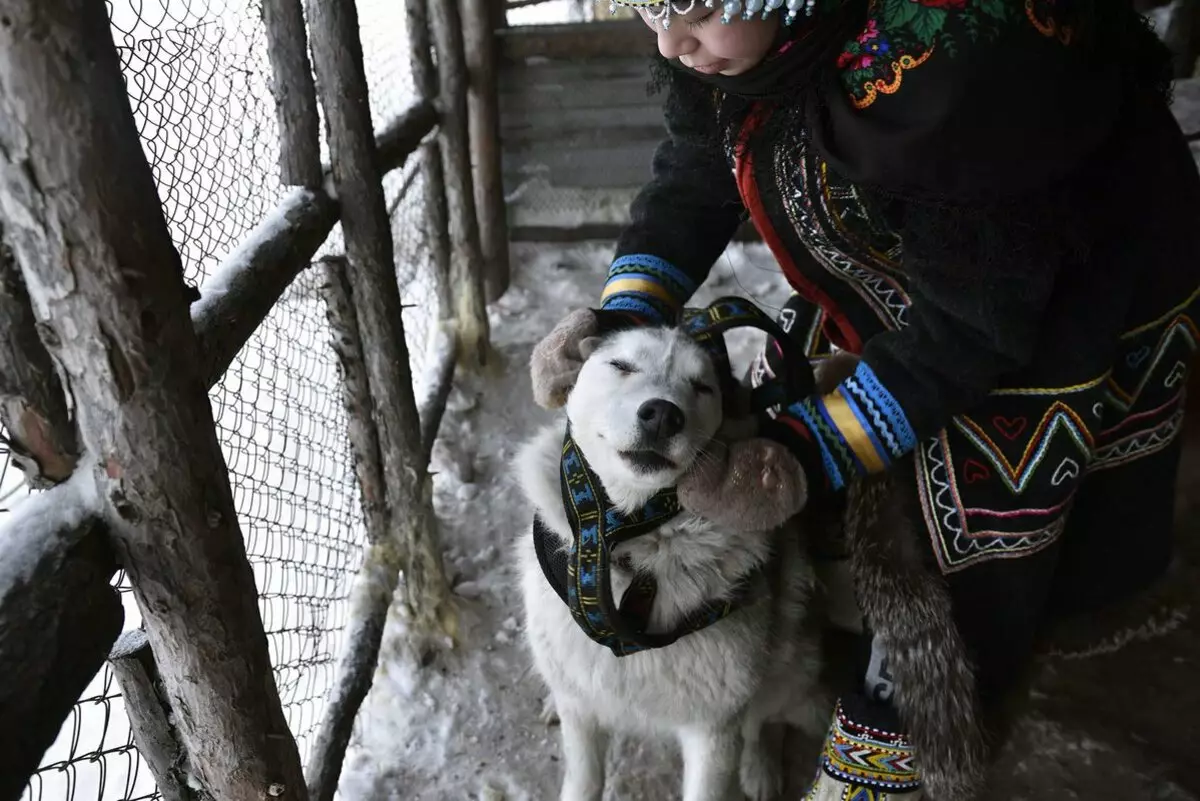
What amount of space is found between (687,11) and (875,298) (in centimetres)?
76

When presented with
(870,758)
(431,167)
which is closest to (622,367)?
(870,758)

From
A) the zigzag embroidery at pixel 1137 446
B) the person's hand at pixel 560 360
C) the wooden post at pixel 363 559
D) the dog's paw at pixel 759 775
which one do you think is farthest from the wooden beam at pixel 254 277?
the zigzag embroidery at pixel 1137 446

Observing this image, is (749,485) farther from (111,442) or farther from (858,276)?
(111,442)

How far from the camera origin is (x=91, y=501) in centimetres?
81

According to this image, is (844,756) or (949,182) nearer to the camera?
(949,182)

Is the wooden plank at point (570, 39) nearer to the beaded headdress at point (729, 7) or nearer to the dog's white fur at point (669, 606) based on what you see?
the dog's white fur at point (669, 606)

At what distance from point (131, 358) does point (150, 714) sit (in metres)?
0.52

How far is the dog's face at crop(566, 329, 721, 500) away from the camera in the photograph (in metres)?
1.18

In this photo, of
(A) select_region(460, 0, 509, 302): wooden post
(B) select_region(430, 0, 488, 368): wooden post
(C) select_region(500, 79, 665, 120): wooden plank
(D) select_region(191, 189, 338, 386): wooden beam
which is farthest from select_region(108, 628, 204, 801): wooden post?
(C) select_region(500, 79, 665, 120): wooden plank

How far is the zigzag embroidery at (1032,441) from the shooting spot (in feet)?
4.43

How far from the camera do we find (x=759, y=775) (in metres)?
1.87

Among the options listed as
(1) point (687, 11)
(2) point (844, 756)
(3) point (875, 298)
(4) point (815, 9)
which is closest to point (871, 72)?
(4) point (815, 9)

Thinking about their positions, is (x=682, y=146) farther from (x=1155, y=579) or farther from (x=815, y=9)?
(x=1155, y=579)

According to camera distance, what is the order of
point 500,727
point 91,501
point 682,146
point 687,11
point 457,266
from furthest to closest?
point 457,266, point 500,727, point 682,146, point 687,11, point 91,501
